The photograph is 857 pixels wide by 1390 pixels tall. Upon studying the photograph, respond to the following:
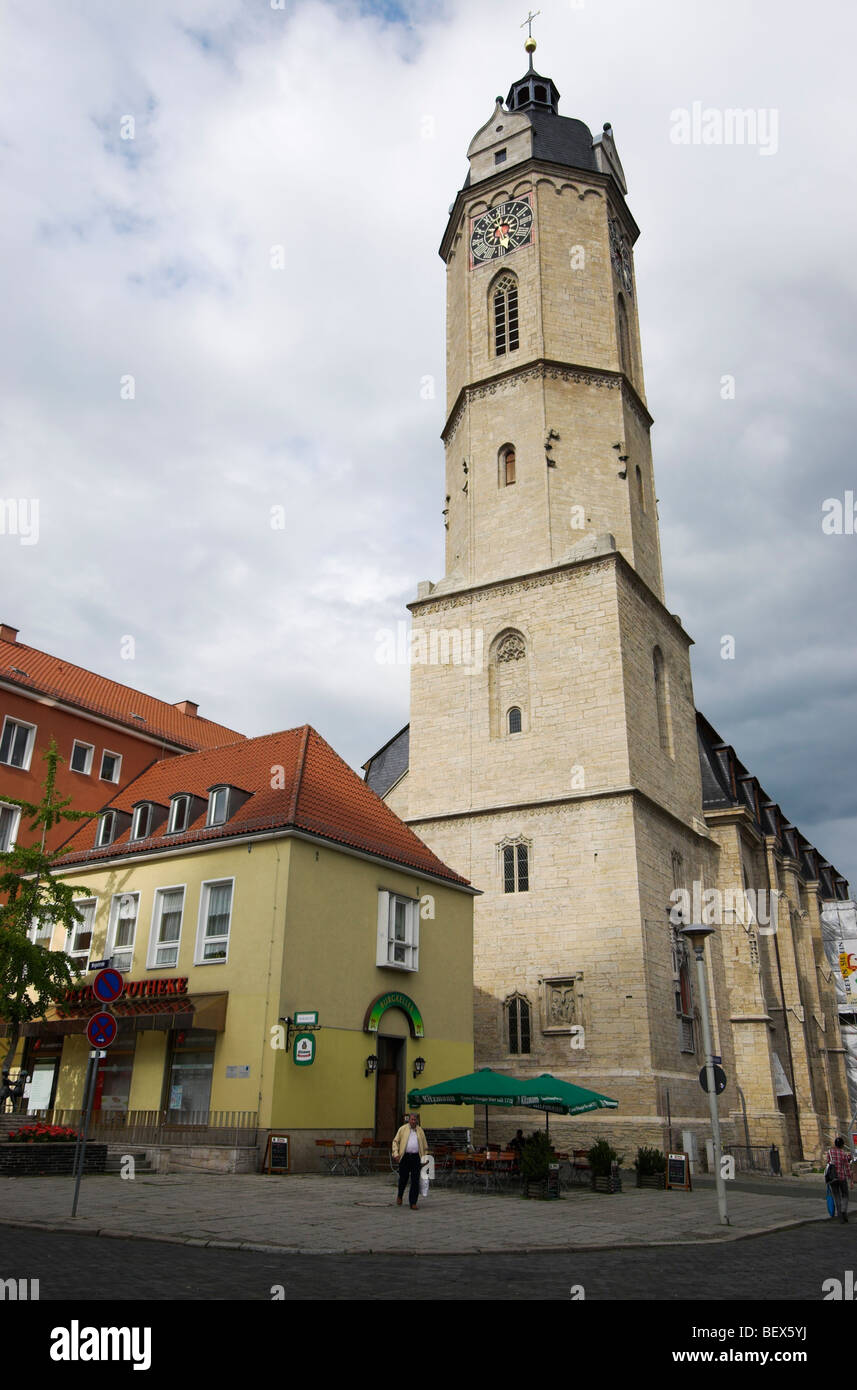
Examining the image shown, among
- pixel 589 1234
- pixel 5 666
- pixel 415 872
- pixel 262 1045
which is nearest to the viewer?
pixel 589 1234

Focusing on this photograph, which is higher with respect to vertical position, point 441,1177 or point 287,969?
point 287,969

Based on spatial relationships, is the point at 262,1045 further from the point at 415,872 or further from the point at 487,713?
the point at 487,713

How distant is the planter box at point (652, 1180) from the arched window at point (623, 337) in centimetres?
2693

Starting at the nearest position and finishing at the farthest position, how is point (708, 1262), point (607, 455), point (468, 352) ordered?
point (708, 1262), point (607, 455), point (468, 352)

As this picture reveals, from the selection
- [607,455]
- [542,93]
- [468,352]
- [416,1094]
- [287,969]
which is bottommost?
[416,1094]

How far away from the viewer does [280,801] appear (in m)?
22.3

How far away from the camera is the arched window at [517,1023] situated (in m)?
28.5

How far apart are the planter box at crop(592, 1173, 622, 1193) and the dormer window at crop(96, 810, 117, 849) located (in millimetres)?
13990

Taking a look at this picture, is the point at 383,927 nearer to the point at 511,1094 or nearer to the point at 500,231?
the point at 511,1094

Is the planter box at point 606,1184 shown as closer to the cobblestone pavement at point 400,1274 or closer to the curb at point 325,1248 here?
the curb at point 325,1248

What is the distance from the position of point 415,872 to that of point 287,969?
538 centimetres

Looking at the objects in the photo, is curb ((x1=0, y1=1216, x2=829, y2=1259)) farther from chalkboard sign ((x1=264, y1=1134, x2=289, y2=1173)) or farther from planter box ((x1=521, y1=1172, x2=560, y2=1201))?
chalkboard sign ((x1=264, y1=1134, x2=289, y2=1173))
